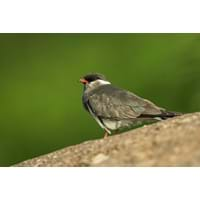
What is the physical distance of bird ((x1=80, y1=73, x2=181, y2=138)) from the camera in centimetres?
611

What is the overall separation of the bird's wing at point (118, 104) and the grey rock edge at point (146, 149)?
299 mm

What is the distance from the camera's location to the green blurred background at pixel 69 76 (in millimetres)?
6660

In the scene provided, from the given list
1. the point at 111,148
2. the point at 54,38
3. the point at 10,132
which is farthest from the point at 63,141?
the point at 111,148

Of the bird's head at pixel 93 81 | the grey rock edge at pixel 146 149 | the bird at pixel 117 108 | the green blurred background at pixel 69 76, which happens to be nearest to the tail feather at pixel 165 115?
the bird at pixel 117 108

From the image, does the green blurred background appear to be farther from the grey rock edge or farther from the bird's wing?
the grey rock edge

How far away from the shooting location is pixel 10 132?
267 inches

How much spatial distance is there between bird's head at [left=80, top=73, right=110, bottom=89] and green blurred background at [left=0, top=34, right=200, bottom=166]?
0.09 metres

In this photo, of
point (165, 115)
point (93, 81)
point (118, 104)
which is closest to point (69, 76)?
point (93, 81)

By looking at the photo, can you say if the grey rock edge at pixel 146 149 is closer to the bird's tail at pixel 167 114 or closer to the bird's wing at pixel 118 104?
the bird's tail at pixel 167 114

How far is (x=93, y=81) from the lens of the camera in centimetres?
648

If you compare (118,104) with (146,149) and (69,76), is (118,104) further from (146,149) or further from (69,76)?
(146,149)

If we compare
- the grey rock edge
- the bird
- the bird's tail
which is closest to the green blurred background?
the bird

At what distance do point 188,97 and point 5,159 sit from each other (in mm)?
1745

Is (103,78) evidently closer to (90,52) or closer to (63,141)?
(90,52)
